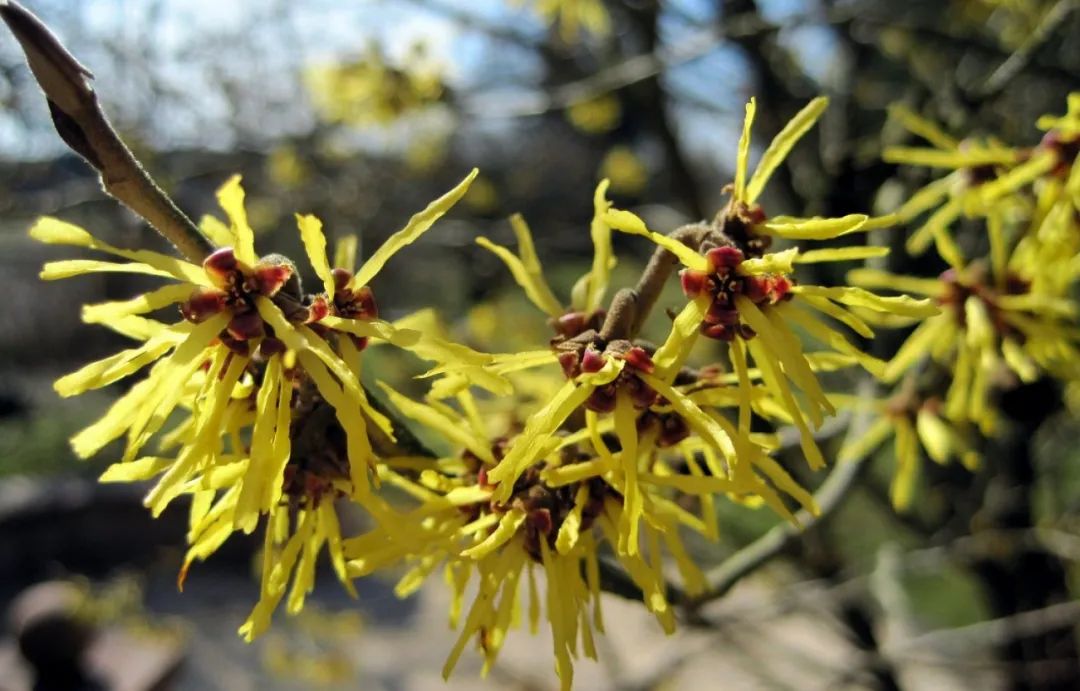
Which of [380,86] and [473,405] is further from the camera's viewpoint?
[380,86]

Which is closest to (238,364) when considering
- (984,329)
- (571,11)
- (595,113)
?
(984,329)

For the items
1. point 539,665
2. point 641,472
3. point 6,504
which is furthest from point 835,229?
point 6,504

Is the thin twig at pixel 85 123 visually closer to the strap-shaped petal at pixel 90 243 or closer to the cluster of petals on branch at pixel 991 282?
the strap-shaped petal at pixel 90 243

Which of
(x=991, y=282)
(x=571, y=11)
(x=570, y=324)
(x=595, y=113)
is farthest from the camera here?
(x=595, y=113)

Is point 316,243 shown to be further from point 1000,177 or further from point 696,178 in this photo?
point 696,178

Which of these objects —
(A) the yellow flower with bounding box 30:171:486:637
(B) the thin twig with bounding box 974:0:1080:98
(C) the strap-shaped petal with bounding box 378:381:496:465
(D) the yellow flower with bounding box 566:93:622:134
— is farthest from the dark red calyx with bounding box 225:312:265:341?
(D) the yellow flower with bounding box 566:93:622:134

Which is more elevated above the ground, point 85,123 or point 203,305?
point 85,123

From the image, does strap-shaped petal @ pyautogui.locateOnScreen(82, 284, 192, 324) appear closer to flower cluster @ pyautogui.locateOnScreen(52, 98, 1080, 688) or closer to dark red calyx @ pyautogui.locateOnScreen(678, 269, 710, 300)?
flower cluster @ pyautogui.locateOnScreen(52, 98, 1080, 688)
